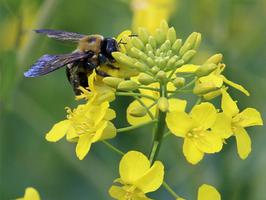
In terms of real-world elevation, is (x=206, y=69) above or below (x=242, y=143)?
above

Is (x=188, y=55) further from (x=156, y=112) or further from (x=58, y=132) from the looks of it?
(x=58, y=132)

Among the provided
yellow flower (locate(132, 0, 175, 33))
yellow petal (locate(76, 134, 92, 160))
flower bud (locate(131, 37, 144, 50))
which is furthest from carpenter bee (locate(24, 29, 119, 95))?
yellow flower (locate(132, 0, 175, 33))

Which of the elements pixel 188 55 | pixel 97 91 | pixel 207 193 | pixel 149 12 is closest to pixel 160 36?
pixel 188 55

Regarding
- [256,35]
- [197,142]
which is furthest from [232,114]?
[256,35]

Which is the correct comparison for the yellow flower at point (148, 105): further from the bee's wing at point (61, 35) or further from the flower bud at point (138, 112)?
the bee's wing at point (61, 35)

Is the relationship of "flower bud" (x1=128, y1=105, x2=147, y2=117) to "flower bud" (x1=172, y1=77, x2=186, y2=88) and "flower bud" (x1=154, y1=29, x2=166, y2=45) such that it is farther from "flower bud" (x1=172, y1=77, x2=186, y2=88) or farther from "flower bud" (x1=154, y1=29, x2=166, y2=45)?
"flower bud" (x1=154, y1=29, x2=166, y2=45)

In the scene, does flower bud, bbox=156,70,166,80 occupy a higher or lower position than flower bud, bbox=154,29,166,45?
lower

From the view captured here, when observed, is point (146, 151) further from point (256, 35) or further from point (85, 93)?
point (85, 93)

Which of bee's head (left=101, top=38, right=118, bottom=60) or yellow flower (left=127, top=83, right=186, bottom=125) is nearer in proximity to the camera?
yellow flower (left=127, top=83, right=186, bottom=125)

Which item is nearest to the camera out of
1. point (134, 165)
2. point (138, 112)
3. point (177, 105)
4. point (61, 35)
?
point (134, 165)
